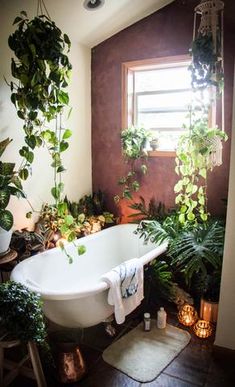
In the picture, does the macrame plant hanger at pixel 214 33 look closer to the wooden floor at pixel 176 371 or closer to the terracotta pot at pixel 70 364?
the wooden floor at pixel 176 371

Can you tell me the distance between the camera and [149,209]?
127 inches

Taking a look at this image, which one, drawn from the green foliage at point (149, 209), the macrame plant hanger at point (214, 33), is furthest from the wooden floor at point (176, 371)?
the macrame plant hanger at point (214, 33)

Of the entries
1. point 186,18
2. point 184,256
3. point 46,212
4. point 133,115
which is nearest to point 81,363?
point 184,256

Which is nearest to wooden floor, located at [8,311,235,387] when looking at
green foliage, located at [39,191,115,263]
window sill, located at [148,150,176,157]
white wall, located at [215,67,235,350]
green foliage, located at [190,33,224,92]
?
white wall, located at [215,67,235,350]

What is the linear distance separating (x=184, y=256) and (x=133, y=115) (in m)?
1.67

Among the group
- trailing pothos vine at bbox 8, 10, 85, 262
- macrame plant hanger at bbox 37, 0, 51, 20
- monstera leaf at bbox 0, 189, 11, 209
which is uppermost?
macrame plant hanger at bbox 37, 0, 51, 20

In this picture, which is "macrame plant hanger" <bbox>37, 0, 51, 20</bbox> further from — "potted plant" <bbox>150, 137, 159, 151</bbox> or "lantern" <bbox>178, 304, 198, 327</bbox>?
"lantern" <bbox>178, 304, 198, 327</bbox>

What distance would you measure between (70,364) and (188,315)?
107 centimetres

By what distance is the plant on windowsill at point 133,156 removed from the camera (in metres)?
3.04

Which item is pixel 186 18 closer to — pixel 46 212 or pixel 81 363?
pixel 46 212

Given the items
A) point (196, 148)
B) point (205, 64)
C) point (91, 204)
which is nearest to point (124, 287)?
point (196, 148)

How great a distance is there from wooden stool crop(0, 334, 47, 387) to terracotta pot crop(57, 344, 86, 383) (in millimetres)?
184

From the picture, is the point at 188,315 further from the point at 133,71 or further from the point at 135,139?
the point at 133,71

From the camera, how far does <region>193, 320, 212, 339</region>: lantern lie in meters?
2.37
